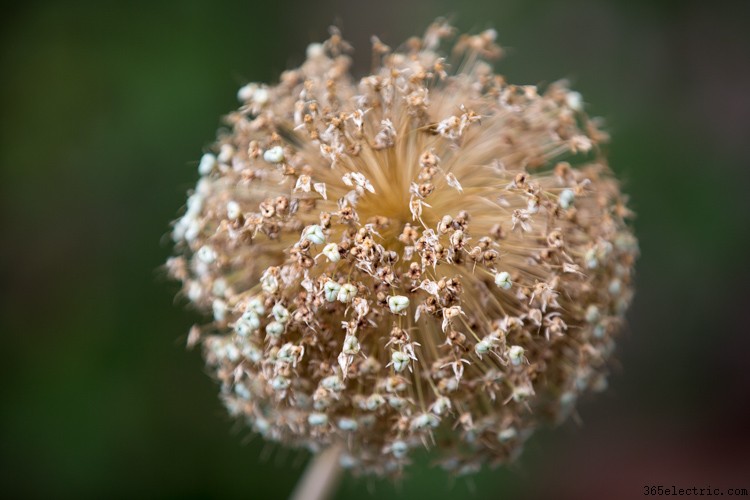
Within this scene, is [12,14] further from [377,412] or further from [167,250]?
[377,412]

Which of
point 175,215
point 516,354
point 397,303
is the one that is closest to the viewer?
point 397,303

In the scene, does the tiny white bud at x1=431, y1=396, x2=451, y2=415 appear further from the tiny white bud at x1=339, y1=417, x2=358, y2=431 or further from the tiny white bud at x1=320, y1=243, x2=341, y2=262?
the tiny white bud at x1=320, y1=243, x2=341, y2=262

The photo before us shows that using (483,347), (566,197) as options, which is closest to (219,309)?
(483,347)

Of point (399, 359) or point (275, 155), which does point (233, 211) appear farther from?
point (399, 359)

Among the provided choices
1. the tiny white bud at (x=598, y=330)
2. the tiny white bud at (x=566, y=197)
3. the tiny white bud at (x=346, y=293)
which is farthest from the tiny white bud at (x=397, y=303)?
the tiny white bud at (x=598, y=330)

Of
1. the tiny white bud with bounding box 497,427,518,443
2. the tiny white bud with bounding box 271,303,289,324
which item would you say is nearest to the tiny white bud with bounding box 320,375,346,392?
the tiny white bud with bounding box 271,303,289,324

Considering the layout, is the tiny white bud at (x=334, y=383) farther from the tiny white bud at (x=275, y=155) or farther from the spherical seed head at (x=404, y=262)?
the tiny white bud at (x=275, y=155)
